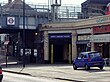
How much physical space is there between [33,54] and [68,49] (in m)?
6.95

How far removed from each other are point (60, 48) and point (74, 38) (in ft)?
19.5

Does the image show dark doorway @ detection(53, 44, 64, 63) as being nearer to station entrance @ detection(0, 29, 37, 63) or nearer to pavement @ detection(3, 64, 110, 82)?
station entrance @ detection(0, 29, 37, 63)

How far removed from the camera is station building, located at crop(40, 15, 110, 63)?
4551 centimetres

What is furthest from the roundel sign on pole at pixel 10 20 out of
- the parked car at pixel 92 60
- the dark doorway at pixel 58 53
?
the parked car at pixel 92 60

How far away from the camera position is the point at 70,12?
58.9 meters

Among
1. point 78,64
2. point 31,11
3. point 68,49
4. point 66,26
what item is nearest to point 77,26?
point 66,26

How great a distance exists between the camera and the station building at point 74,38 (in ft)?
149

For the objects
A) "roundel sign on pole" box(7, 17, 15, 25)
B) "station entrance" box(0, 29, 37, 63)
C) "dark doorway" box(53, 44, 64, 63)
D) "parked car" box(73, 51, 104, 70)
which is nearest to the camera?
"parked car" box(73, 51, 104, 70)

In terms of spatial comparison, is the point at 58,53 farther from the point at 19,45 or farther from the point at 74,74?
the point at 74,74

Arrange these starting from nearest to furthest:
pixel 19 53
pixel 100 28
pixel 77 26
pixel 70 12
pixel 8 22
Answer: pixel 100 28
pixel 77 26
pixel 8 22
pixel 70 12
pixel 19 53

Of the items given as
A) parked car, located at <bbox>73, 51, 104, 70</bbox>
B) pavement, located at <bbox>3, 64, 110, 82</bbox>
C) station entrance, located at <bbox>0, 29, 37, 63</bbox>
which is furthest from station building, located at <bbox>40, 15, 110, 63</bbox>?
pavement, located at <bbox>3, 64, 110, 82</bbox>

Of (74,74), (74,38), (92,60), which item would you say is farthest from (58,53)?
(74,74)

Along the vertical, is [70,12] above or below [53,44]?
above

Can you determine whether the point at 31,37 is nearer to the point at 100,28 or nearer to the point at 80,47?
the point at 80,47
